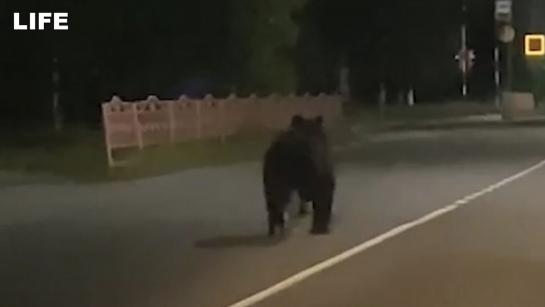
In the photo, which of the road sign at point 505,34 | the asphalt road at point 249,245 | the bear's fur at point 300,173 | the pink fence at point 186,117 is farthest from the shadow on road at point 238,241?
the road sign at point 505,34

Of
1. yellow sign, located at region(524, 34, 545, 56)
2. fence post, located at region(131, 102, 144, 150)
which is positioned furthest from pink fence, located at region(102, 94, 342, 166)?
yellow sign, located at region(524, 34, 545, 56)

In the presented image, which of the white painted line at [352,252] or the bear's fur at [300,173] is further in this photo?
the bear's fur at [300,173]

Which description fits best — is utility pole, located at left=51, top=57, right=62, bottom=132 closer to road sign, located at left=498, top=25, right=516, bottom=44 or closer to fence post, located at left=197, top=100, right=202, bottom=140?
fence post, located at left=197, top=100, right=202, bottom=140

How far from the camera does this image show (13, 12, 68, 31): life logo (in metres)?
44.1

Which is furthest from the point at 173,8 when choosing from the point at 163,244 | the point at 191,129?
the point at 163,244

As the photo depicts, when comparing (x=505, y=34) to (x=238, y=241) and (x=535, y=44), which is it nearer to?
(x=535, y=44)

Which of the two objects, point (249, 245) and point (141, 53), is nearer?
point (249, 245)

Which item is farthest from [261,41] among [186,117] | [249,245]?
[249,245]

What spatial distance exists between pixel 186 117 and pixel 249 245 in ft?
62.5

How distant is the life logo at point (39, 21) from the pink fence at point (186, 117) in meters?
6.53

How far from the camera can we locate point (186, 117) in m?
34.8

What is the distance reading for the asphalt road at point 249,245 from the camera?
12.2 meters

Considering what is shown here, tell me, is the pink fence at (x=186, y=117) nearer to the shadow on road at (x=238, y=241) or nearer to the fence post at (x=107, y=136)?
the fence post at (x=107, y=136)

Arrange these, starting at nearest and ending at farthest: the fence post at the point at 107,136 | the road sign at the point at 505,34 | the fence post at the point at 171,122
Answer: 1. the fence post at the point at 107,136
2. the fence post at the point at 171,122
3. the road sign at the point at 505,34
